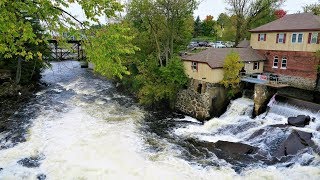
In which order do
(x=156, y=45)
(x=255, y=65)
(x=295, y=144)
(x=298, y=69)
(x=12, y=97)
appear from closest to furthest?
(x=295, y=144) → (x=298, y=69) → (x=255, y=65) → (x=12, y=97) → (x=156, y=45)

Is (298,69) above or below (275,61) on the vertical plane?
below

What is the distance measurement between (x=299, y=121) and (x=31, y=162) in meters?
17.0

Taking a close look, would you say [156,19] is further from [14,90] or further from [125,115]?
[14,90]

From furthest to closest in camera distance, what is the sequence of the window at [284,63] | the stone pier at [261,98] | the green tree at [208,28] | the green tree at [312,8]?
the green tree at [208,28] < the green tree at [312,8] < the window at [284,63] < the stone pier at [261,98]

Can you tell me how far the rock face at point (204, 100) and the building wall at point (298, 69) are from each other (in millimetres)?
7352

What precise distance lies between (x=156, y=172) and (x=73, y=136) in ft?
24.6

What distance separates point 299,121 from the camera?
64.6 ft

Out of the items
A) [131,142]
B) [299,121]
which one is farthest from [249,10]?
[131,142]

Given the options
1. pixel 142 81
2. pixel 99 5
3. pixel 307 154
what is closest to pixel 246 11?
pixel 142 81

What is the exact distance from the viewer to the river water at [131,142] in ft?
50.7

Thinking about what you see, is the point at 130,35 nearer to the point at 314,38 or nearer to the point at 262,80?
the point at 262,80

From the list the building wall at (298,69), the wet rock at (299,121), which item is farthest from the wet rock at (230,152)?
the building wall at (298,69)

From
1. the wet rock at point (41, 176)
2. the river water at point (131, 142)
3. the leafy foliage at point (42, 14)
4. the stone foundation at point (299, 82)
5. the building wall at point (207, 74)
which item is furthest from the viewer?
the stone foundation at point (299, 82)

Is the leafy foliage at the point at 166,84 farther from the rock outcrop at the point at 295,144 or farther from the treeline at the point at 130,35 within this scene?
the rock outcrop at the point at 295,144
